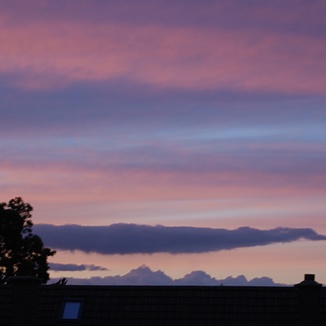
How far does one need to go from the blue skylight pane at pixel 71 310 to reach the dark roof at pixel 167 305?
194 mm

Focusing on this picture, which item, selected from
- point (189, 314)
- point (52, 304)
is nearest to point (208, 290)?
point (189, 314)

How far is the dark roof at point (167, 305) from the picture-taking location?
32.0 meters

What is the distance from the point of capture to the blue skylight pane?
33.4 metres

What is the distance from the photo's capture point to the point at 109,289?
3419 cm

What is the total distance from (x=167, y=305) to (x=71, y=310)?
3.78m

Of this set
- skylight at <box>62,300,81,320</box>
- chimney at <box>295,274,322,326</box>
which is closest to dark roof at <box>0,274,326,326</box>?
chimney at <box>295,274,322,326</box>

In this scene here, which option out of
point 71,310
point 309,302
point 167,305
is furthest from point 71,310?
point 309,302

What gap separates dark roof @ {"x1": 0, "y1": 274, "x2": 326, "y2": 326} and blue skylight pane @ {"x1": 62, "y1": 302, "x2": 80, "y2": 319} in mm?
194

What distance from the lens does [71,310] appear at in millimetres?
33625

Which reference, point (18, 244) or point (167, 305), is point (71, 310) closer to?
point (167, 305)

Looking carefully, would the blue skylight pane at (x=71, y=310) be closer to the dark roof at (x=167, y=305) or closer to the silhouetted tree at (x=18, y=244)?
the dark roof at (x=167, y=305)

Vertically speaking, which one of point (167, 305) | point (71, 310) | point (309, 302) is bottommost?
point (71, 310)

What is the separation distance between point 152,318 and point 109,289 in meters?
2.34

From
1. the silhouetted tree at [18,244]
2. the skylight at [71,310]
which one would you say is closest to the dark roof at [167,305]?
the skylight at [71,310]
